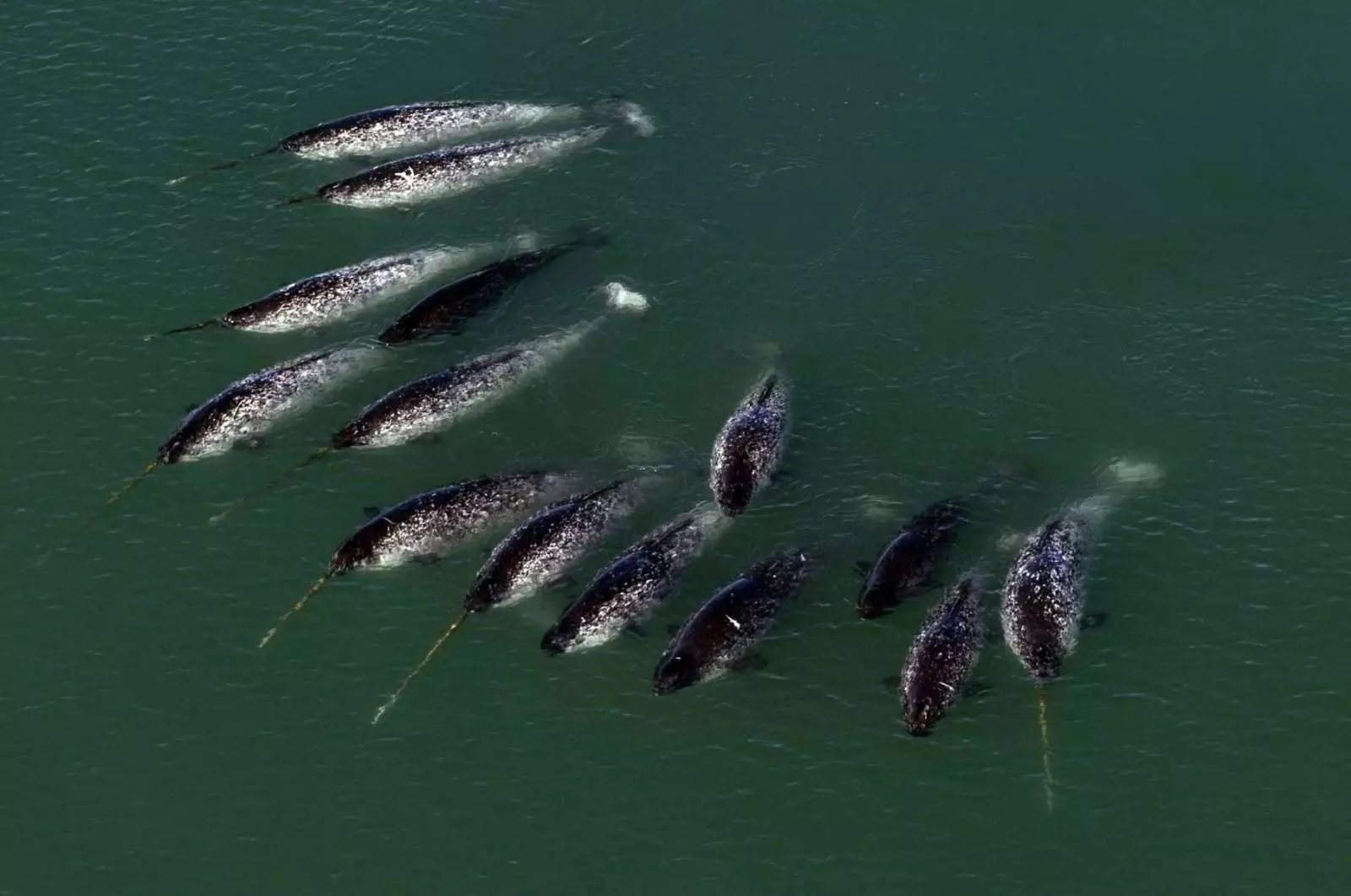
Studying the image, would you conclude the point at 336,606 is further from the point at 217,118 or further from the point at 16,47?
the point at 16,47

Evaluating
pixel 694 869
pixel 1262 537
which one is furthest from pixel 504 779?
pixel 1262 537

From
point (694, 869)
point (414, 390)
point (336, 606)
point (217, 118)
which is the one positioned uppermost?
point (217, 118)

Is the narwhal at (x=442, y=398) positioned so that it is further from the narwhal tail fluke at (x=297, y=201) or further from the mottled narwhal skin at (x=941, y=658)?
the mottled narwhal skin at (x=941, y=658)

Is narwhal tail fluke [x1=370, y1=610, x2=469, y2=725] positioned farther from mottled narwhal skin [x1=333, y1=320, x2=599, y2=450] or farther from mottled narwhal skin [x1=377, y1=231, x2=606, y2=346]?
mottled narwhal skin [x1=377, y1=231, x2=606, y2=346]

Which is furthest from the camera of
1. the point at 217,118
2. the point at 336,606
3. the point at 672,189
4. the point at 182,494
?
the point at 217,118

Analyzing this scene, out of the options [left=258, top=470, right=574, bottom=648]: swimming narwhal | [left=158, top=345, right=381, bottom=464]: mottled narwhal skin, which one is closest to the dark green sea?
[left=258, top=470, right=574, bottom=648]: swimming narwhal

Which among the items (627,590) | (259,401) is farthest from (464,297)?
(627,590)
